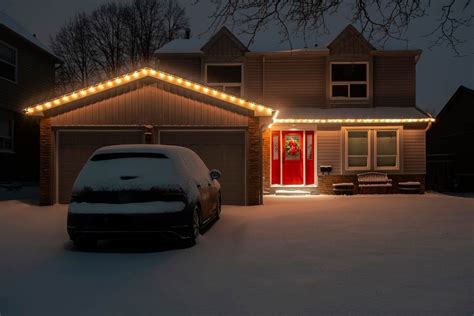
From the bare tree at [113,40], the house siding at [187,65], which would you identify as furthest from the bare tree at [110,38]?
the house siding at [187,65]

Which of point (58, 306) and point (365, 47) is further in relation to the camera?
point (365, 47)

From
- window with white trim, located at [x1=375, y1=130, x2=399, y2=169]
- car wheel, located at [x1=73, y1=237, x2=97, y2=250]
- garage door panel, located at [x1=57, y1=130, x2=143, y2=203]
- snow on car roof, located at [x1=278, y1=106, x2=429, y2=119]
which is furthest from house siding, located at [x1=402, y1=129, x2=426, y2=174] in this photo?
car wheel, located at [x1=73, y1=237, x2=97, y2=250]

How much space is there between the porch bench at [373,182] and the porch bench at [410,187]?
0.45m

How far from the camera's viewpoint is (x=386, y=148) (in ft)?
65.7

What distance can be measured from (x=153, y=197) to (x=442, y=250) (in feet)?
14.9

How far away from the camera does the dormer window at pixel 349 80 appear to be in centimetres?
2038

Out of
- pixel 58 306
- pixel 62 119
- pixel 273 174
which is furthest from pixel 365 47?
pixel 58 306

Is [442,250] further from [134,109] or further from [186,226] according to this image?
[134,109]

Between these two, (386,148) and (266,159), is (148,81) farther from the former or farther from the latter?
(386,148)

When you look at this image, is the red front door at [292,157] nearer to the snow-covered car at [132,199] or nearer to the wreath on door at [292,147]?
the wreath on door at [292,147]

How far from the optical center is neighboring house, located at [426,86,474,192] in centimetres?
2314

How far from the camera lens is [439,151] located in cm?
3259

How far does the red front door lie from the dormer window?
2306mm

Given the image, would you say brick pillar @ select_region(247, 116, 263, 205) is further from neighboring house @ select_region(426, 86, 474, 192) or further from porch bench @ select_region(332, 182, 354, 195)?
neighboring house @ select_region(426, 86, 474, 192)
